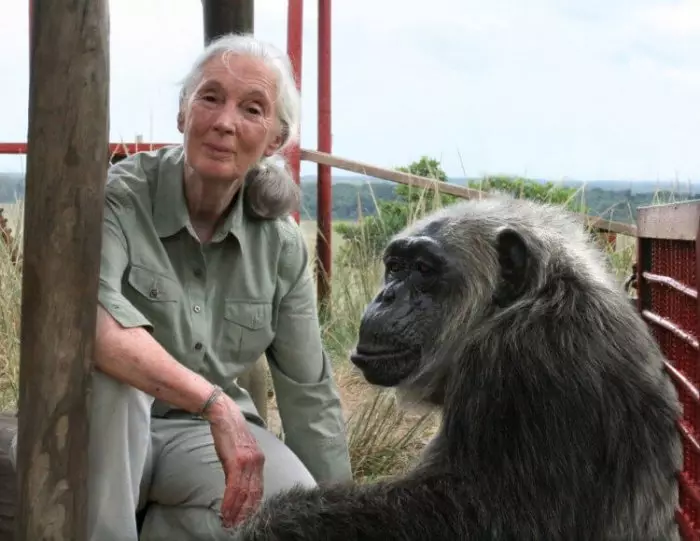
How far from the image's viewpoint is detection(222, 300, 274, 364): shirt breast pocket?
11.0 ft

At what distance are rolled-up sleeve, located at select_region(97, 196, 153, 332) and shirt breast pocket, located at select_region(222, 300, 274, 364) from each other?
0.42m

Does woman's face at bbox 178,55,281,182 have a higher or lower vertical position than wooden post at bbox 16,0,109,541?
higher

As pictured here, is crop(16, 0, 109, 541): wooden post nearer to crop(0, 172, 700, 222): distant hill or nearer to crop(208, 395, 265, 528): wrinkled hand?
crop(208, 395, 265, 528): wrinkled hand

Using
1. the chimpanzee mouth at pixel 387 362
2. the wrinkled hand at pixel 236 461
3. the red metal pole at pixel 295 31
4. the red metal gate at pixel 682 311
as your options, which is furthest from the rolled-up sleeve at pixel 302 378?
the red metal pole at pixel 295 31

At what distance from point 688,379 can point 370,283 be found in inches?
151

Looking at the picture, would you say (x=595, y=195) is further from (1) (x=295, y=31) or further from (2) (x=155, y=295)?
(2) (x=155, y=295)

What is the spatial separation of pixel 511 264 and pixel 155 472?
1371 millimetres

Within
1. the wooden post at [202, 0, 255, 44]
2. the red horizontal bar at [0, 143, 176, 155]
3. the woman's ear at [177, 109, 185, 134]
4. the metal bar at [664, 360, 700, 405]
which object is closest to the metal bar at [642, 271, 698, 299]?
the metal bar at [664, 360, 700, 405]

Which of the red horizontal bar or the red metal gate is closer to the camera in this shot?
the red metal gate

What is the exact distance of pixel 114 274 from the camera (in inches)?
114

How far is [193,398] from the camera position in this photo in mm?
2680

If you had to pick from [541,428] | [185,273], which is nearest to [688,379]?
[541,428]

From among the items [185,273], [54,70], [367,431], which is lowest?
[367,431]

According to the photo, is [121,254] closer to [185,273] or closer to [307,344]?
[185,273]
